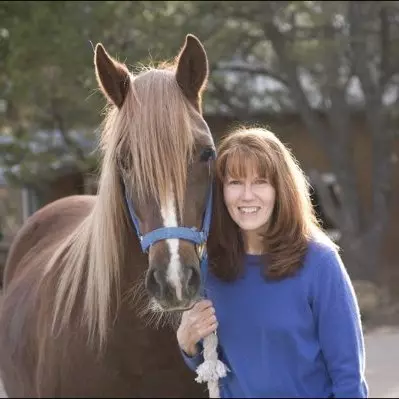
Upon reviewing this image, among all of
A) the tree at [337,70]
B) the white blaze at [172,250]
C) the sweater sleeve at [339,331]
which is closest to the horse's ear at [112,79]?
the white blaze at [172,250]

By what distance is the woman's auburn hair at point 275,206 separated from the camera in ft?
6.54

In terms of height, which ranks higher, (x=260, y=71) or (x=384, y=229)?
(x=260, y=71)

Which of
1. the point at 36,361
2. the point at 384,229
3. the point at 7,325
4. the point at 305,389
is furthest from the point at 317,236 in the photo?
the point at 384,229

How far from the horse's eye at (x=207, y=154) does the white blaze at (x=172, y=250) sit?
194 millimetres

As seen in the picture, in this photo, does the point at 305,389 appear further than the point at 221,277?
No

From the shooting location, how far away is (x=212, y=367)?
2027 mm

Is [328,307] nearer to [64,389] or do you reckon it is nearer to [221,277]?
[221,277]

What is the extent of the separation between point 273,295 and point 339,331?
202mm

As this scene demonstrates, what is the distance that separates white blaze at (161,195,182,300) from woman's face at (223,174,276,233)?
7.0 inches

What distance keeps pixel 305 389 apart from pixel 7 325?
62.3 inches

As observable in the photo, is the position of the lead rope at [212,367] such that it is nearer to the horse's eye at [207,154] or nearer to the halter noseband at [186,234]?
the halter noseband at [186,234]

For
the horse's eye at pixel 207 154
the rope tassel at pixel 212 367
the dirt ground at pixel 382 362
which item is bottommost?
the dirt ground at pixel 382 362

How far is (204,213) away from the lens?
217cm

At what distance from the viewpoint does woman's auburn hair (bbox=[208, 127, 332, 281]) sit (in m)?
1.99
